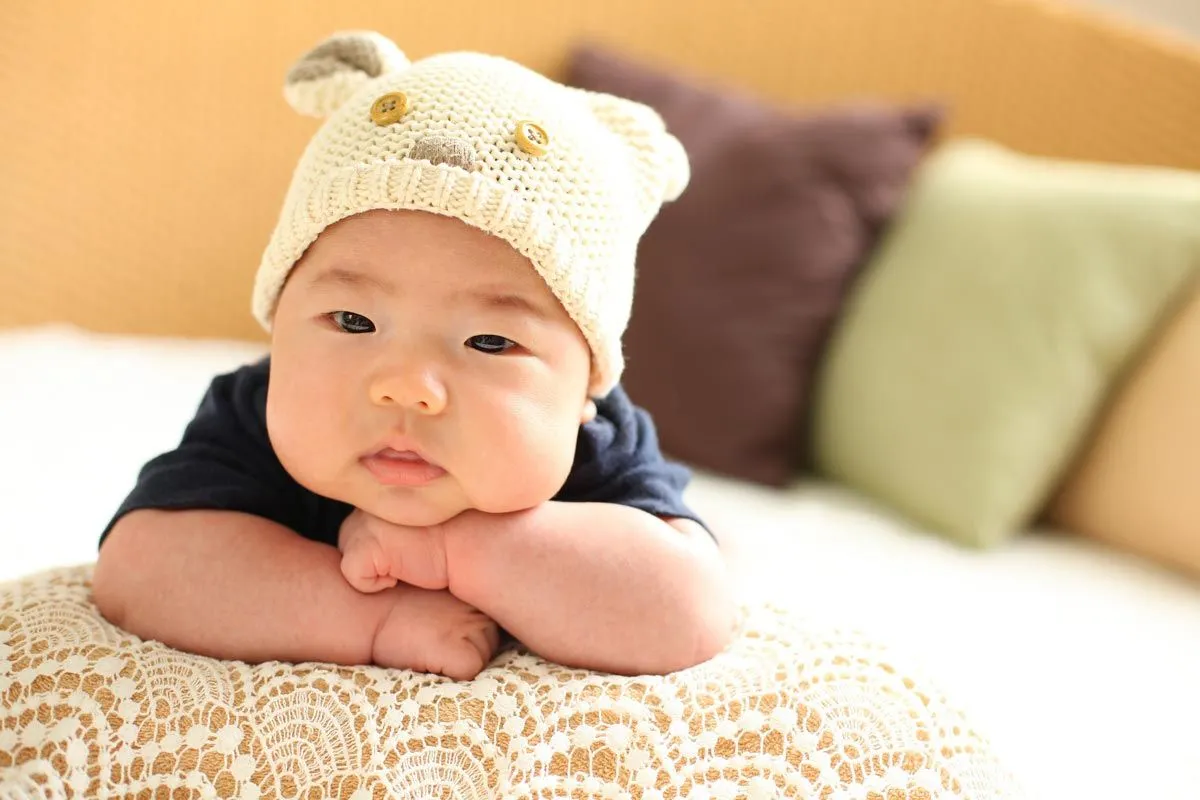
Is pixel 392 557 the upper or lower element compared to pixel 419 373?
lower

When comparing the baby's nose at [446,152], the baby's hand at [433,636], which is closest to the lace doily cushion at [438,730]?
the baby's hand at [433,636]

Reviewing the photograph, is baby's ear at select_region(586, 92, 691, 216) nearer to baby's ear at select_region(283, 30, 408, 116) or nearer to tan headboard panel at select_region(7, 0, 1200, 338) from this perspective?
baby's ear at select_region(283, 30, 408, 116)

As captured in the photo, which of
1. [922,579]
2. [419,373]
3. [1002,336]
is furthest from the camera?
[1002,336]

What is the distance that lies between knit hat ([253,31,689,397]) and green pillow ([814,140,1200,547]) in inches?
31.4

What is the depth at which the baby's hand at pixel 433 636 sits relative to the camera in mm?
868

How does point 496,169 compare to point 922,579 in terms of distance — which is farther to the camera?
point 922,579

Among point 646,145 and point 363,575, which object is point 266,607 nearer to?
point 363,575

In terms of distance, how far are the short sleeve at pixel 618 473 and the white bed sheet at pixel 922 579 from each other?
0.52 ft

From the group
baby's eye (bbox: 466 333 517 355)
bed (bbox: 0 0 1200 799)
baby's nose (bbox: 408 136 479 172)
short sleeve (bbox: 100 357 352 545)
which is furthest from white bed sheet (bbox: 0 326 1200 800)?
baby's nose (bbox: 408 136 479 172)

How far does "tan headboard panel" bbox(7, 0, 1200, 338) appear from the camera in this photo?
6.16ft

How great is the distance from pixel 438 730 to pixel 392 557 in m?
0.14

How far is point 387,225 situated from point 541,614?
305mm

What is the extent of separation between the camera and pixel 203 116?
6.35 ft

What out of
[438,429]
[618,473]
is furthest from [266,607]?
[618,473]
